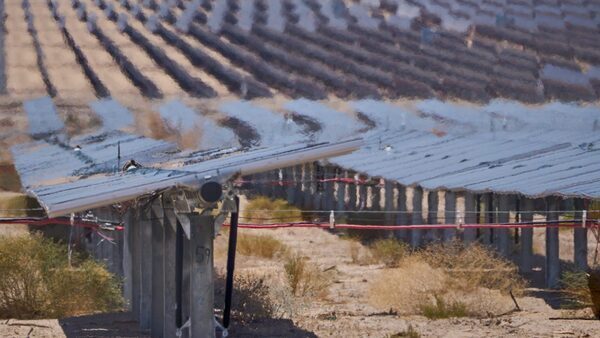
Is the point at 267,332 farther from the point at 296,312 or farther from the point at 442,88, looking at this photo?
the point at 442,88

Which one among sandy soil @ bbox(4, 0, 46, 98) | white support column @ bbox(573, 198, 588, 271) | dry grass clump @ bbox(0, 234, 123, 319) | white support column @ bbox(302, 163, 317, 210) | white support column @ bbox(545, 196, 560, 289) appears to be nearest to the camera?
dry grass clump @ bbox(0, 234, 123, 319)

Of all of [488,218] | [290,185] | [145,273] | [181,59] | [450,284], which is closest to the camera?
[145,273]

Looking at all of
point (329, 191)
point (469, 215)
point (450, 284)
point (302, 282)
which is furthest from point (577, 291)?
point (329, 191)

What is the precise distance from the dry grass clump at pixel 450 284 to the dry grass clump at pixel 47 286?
3127 mm

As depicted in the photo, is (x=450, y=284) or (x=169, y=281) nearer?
(x=169, y=281)

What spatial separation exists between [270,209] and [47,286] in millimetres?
15925

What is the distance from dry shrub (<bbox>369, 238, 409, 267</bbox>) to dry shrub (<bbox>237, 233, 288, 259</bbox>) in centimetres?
145

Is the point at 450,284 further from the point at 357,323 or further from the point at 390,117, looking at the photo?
the point at 390,117

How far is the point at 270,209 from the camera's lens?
34.7 metres

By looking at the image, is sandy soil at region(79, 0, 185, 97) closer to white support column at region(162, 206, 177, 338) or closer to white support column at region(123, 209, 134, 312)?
white support column at region(123, 209, 134, 312)

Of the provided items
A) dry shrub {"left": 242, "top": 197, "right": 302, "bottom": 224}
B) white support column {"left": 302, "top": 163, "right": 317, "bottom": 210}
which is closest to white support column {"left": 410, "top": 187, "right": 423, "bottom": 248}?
dry shrub {"left": 242, "top": 197, "right": 302, "bottom": 224}

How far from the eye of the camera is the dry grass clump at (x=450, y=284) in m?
19.5

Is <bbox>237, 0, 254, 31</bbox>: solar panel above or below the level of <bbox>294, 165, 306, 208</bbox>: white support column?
above

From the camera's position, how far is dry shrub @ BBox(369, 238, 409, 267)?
2569 cm
